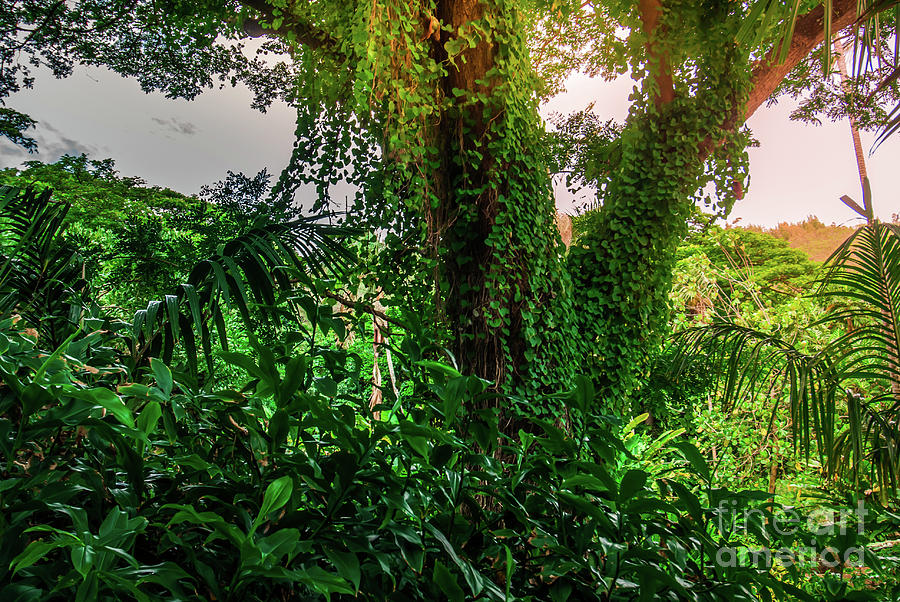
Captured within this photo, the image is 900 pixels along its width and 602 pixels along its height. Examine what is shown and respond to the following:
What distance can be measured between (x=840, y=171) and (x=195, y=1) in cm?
1074

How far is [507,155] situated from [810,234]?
10585mm

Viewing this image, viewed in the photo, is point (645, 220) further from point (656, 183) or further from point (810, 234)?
point (810, 234)

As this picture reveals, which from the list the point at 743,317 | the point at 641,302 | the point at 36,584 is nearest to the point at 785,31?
the point at 641,302

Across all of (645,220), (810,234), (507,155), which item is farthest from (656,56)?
(810,234)

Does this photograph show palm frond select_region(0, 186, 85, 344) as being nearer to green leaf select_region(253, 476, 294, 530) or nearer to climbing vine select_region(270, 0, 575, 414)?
green leaf select_region(253, 476, 294, 530)

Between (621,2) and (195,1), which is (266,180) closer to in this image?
(195,1)

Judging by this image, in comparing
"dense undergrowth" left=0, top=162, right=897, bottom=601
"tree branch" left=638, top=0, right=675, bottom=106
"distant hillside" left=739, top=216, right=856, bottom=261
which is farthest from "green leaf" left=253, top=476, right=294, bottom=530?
"distant hillside" left=739, top=216, right=856, bottom=261

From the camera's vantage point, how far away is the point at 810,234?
10.7 metres

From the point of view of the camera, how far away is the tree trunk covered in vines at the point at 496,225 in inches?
96.9

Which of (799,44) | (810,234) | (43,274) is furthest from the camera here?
(810,234)

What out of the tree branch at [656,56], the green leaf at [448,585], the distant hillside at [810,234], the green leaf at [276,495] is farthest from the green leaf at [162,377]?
the distant hillside at [810,234]

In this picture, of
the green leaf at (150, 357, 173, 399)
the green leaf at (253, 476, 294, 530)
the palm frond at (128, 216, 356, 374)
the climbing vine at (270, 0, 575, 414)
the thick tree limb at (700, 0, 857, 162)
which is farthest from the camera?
the thick tree limb at (700, 0, 857, 162)

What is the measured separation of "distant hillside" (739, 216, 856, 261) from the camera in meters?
10.4

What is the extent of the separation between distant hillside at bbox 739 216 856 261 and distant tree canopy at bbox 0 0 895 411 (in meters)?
8.08
